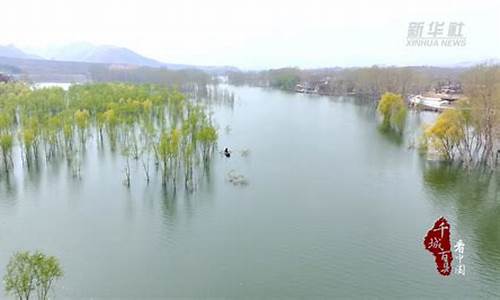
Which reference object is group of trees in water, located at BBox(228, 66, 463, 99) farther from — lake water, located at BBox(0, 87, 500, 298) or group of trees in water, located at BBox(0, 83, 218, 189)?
lake water, located at BBox(0, 87, 500, 298)

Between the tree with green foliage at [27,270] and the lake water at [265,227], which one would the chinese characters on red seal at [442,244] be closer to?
the lake water at [265,227]

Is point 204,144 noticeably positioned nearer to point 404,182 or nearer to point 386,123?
point 404,182

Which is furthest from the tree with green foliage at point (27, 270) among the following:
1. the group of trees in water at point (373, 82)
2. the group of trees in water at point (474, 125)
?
the group of trees in water at point (373, 82)

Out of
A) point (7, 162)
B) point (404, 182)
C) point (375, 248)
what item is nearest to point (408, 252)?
point (375, 248)

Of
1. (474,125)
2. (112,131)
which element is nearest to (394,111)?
(474,125)

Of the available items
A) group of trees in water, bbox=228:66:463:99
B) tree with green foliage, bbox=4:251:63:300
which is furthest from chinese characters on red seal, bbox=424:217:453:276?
group of trees in water, bbox=228:66:463:99
